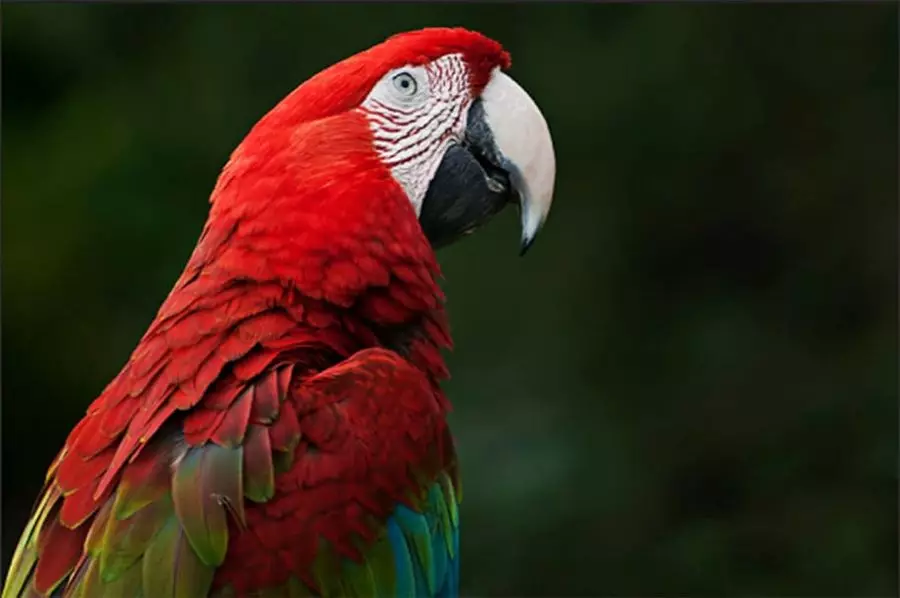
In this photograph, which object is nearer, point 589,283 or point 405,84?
point 405,84

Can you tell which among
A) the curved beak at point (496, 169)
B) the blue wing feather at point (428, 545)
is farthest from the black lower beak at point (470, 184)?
the blue wing feather at point (428, 545)

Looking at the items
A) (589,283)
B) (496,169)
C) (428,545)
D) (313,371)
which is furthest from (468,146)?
(589,283)

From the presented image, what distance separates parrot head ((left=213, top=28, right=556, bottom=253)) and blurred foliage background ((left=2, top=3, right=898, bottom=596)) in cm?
120

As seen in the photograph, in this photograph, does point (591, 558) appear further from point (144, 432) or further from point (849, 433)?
point (144, 432)

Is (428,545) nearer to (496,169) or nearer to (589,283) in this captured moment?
(496,169)

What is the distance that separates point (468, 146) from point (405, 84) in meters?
0.12

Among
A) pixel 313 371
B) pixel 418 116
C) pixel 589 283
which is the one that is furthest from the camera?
pixel 589 283

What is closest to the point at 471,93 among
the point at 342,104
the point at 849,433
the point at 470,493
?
the point at 342,104

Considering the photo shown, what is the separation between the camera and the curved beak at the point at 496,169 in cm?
157

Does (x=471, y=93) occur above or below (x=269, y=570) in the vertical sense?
above

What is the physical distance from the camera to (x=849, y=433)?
2854 mm

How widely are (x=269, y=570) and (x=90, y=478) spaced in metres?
0.24

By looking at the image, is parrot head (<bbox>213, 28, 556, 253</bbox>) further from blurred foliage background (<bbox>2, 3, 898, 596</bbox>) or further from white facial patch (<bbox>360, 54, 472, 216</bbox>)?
blurred foliage background (<bbox>2, 3, 898, 596</bbox>)

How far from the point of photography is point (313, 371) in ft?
4.48
